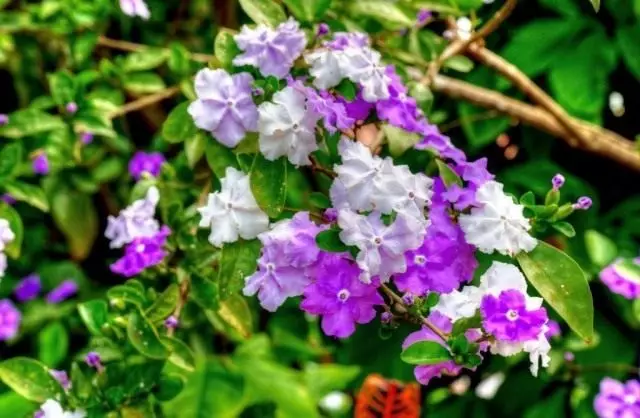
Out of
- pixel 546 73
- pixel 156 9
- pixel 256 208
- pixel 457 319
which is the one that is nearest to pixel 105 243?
pixel 156 9

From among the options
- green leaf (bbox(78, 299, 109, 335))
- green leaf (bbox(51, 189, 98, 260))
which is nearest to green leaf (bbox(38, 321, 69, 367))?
green leaf (bbox(51, 189, 98, 260))

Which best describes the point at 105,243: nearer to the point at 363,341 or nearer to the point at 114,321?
the point at 363,341

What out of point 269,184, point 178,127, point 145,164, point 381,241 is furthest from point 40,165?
point 381,241

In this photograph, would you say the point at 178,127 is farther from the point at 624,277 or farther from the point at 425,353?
the point at 624,277

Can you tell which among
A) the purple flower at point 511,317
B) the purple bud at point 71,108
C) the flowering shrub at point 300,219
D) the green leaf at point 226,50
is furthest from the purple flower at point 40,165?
the purple flower at point 511,317

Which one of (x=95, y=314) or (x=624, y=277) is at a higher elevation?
(x=95, y=314)

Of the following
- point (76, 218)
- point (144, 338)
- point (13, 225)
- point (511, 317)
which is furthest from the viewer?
point (76, 218)
